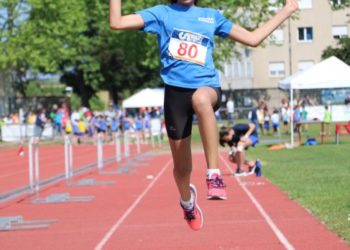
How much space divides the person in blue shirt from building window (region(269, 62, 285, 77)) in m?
63.5

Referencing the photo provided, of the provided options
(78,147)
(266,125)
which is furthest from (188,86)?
(266,125)

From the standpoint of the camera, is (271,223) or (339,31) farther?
(339,31)

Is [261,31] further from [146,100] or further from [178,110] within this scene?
[146,100]

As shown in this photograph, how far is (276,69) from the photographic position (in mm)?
69438

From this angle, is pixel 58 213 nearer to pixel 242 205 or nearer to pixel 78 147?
pixel 242 205

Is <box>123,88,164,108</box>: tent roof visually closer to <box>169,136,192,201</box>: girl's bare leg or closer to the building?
the building

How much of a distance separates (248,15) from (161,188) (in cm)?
3019

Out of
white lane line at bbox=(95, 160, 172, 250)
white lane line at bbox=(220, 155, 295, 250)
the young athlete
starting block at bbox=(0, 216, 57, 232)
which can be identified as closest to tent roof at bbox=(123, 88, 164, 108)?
the young athlete

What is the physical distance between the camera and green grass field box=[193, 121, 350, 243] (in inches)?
437

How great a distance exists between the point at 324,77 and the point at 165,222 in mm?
18606

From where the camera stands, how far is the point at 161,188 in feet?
54.1

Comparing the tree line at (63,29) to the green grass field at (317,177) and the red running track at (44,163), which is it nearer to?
the red running track at (44,163)

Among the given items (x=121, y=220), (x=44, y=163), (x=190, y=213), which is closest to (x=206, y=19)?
(x=190, y=213)

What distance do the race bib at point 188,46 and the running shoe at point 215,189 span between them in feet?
2.81
